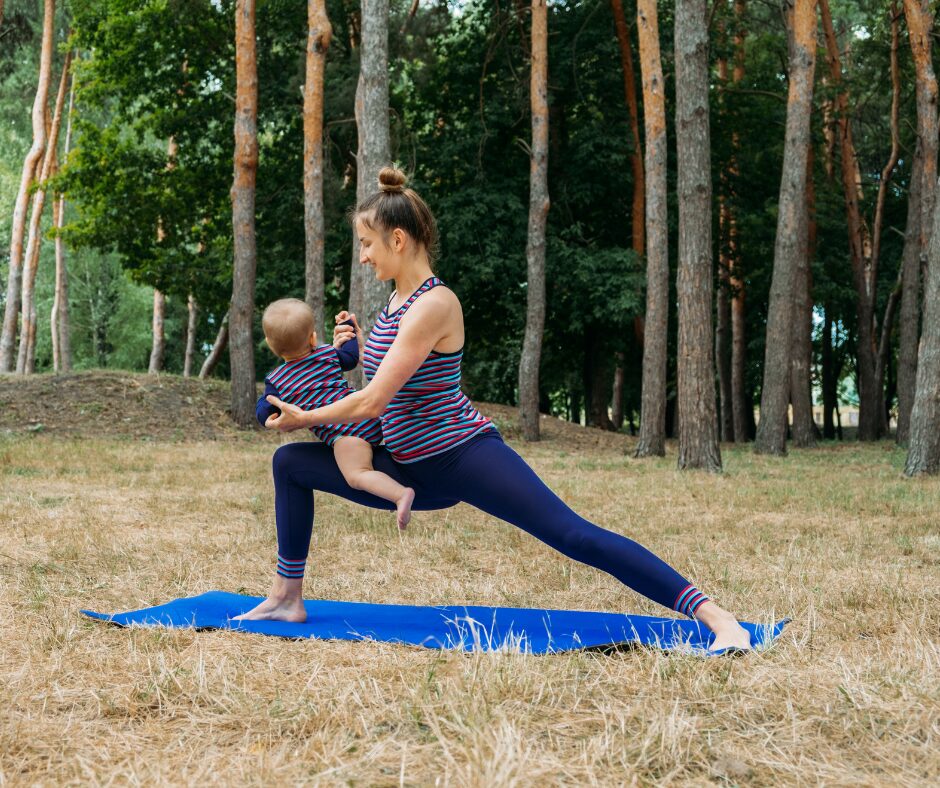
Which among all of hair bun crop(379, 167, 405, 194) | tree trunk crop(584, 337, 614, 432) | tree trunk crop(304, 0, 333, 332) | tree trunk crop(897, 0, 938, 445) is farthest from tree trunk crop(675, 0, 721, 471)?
tree trunk crop(584, 337, 614, 432)

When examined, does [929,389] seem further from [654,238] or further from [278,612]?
[278,612]

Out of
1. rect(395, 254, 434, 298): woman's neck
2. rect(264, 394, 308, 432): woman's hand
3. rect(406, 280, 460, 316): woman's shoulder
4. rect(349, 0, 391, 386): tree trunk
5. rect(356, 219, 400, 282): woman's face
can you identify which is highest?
rect(349, 0, 391, 386): tree trunk

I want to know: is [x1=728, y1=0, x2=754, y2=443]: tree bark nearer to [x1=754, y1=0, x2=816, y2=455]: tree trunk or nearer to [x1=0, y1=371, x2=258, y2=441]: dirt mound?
[x1=754, y1=0, x2=816, y2=455]: tree trunk

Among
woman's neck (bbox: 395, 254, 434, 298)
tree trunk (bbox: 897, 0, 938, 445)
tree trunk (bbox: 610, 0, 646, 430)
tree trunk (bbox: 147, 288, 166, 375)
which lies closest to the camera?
woman's neck (bbox: 395, 254, 434, 298)

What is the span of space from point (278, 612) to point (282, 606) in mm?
32

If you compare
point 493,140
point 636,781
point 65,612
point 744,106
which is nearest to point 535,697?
point 636,781

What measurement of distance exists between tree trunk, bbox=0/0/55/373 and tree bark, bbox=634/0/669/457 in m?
17.4

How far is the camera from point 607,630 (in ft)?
13.9

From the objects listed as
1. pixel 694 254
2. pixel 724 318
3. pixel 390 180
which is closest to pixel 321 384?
pixel 390 180

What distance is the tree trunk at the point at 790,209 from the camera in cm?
1608

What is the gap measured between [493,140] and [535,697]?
21.0 meters

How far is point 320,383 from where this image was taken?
4.30 metres

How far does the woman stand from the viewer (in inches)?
153

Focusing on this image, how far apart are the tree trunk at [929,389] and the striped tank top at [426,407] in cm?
930
